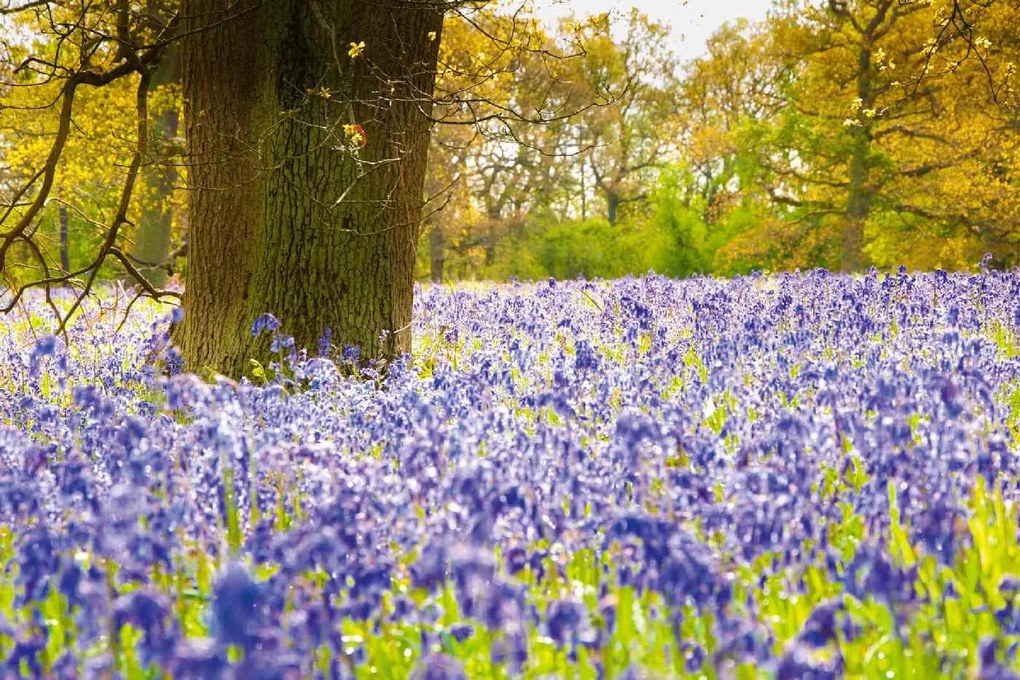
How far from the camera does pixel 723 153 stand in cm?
2942

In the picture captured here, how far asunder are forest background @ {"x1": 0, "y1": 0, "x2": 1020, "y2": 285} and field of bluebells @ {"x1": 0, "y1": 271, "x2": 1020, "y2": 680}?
3.05 meters

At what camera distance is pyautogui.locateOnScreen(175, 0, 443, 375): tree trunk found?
5883 mm

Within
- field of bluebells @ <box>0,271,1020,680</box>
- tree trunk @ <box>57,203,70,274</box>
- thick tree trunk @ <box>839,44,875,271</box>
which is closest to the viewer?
field of bluebells @ <box>0,271,1020,680</box>

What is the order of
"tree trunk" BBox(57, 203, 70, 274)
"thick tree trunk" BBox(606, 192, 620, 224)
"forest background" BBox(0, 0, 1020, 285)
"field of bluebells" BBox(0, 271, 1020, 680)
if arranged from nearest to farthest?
"field of bluebells" BBox(0, 271, 1020, 680), "tree trunk" BBox(57, 203, 70, 274), "forest background" BBox(0, 0, 1020, 285), "thick tree trunk" BBox(606, 192, 620, 224)

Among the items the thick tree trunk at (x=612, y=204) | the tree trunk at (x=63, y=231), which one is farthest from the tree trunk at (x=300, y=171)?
the thick tree trunk at (x=612, y=204)

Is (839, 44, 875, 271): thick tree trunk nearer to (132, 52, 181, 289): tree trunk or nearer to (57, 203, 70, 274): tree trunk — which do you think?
(132, 52, 181, 289): tree trunk

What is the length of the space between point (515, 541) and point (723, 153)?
28.5 meters

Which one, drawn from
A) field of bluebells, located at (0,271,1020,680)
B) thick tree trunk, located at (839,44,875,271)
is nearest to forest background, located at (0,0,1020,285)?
thick tree trunk, located at (839,44,875,271)

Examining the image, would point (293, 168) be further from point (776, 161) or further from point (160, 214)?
point (776, 161)

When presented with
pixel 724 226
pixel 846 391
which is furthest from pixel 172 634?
pixel 724 226

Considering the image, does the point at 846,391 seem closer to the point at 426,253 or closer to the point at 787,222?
the point at 787,222

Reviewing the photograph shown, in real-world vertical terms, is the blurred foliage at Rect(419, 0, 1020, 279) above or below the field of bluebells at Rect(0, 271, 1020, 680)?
above

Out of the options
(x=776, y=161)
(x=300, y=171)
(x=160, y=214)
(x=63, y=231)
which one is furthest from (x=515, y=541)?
(x=776, y=161)

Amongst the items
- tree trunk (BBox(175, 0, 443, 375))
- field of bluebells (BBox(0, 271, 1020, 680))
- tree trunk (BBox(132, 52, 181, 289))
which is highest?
tree trunk (BBox(132, 52, 181, 289))
